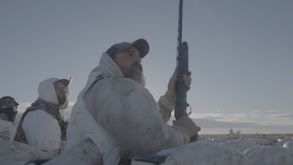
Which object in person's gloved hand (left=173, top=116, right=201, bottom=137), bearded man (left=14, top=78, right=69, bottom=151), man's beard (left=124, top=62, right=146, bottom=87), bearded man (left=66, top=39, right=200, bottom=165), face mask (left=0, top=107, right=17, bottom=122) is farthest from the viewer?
face mask (left=0, top=107, right=17, bottom=122)

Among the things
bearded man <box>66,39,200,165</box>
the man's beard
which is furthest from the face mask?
Result: bearded man <box>66,39,200,165</box>

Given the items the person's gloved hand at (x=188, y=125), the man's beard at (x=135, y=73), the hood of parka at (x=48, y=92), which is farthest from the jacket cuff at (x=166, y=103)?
the hood of parka at (x=48, y=92)

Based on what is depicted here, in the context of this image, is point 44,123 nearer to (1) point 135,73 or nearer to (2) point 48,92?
(2) point 48,92

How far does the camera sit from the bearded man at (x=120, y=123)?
8.36 ft

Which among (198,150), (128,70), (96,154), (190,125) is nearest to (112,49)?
(128,70)

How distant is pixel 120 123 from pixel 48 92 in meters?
4.35

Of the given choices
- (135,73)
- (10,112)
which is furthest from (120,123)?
(10,112)

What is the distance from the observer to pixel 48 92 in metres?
6.46

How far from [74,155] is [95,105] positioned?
64cm

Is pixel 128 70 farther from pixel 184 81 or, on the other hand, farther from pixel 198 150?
pixel 198 150

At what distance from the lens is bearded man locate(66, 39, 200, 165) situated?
255cm

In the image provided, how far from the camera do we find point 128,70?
11.7 ft

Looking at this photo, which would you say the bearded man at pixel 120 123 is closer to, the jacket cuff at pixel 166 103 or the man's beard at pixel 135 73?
the man's beard at pixel 135 73

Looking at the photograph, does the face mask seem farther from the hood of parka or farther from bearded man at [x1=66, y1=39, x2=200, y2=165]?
bearded man at [x1=66, y1=39, x2=200, y2=165]
